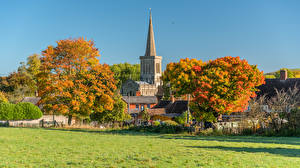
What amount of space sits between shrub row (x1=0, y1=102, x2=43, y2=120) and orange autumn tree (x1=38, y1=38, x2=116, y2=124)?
479 inches

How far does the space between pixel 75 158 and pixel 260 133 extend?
19.0 metres

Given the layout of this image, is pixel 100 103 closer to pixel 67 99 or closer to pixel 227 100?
pixel 67 99

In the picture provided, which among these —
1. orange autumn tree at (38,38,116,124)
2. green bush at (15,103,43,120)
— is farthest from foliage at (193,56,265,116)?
green bush at (15,103,43,120)

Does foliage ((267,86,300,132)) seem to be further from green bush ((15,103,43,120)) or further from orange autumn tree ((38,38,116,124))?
green bush ((15,103,43,120))

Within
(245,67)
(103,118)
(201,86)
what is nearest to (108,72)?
(103,118)

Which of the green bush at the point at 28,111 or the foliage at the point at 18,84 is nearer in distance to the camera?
the green bush at the point at 28,111

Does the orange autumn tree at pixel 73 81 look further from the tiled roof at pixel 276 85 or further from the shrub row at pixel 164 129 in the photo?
the tiled roof at pixel 276 85

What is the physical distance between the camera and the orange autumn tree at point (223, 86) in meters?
32.8

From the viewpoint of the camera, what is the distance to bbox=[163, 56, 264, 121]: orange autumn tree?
32844mm

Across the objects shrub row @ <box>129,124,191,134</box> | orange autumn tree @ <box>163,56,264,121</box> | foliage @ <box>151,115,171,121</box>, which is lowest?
shrub row @ <box>129,124,191,134</box>

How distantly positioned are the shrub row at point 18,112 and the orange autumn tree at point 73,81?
40.0ft

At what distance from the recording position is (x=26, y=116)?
52406 millimetres

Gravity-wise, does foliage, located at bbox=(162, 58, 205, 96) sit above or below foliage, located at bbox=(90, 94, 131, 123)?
above

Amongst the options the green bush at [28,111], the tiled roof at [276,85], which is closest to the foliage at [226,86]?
the green bush at [28,111]
